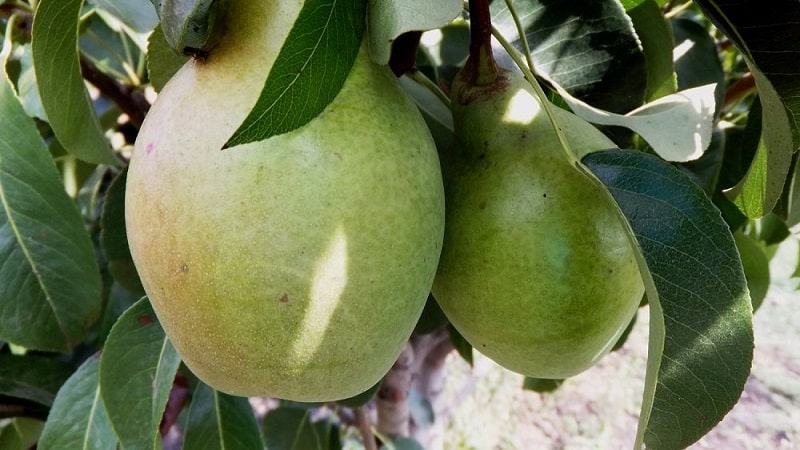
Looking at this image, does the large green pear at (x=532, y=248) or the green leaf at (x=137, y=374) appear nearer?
the large green pear at (x=532, y=248)

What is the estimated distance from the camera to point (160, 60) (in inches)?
25.4

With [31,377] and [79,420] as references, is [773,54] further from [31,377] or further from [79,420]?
[31,377]

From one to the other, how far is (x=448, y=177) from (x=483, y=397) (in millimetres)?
2559

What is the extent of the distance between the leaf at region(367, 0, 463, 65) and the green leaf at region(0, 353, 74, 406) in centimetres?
83

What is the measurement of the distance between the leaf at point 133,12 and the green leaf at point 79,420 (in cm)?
46

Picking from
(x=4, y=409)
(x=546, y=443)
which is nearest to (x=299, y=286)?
(x=4, y=409)

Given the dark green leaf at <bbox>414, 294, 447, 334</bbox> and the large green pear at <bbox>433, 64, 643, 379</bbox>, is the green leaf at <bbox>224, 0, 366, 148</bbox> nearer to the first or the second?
the large green pear at <bbox>433, 64, 643, 379</bbox>

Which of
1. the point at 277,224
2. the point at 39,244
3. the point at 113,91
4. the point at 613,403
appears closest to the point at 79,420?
the point at 39,244

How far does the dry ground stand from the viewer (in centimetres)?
247

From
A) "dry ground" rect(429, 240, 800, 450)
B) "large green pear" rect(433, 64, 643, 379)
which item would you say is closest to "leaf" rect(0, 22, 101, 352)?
"large green pear" rect(433, 64, 643, 379)

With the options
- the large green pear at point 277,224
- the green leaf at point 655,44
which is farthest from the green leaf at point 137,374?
the green leaf at point 655,44

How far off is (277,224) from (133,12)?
0.48 metres

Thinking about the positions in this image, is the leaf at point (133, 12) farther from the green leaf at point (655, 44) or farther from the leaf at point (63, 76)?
the green leaf at point (655, 44)

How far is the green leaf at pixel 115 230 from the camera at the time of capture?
880 millimetres
